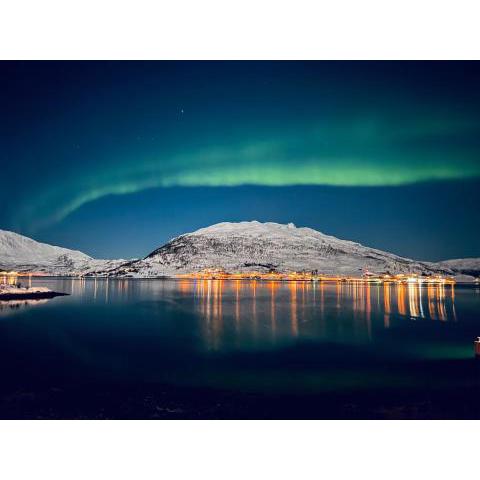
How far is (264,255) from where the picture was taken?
101 metres

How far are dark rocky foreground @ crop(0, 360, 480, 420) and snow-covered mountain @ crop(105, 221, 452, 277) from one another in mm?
79123

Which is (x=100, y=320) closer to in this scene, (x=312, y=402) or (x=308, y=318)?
(x=308, y=318)

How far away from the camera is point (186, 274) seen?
96125mm

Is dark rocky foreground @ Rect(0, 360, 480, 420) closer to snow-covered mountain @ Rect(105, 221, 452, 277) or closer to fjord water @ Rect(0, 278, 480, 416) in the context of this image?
fjord water @ Rect(0, 278, 480, 416)

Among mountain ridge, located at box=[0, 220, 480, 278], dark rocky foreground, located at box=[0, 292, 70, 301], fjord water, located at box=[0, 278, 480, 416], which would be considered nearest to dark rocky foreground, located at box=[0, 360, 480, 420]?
fjord water, located at box=[0, 278, 480, 416]

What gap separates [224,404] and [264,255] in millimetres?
95701

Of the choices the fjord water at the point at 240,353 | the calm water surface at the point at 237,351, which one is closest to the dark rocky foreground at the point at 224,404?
the fjord water at the point at 240,353

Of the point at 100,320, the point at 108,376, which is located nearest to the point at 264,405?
the point at 108,376

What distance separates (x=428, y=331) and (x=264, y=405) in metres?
9.32

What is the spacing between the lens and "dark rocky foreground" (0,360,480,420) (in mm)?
5156

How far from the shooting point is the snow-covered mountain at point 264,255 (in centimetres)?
8963

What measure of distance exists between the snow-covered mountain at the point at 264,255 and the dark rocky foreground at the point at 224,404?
260 feet

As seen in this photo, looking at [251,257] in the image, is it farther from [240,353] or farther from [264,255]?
[240,353]

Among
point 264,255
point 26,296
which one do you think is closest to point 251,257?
point 264,255
